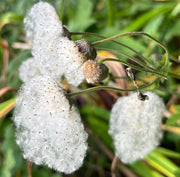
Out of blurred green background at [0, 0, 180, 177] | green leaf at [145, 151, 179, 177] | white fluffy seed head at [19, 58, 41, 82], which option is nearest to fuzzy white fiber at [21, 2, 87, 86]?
white fluffy seed head at [19, 58, 41, 82]

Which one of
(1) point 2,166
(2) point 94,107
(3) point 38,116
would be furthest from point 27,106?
(2) point 94,107

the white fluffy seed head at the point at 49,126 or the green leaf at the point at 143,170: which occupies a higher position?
the white fluffy seed head at the point at 49,126

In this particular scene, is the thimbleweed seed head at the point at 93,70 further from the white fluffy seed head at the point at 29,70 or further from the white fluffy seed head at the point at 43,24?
the white fluffy seed head at the point at 29,70

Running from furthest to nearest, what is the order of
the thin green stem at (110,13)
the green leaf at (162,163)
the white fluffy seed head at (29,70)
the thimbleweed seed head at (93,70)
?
the thin green stem at (110,13) < the green leaf at (162,163) < the white fluffy seed head at (29,70) < the thimbleweed seed head at (93,70)

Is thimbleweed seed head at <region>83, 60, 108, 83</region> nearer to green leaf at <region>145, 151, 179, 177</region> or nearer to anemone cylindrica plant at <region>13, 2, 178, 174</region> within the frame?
anemone cylindrica plant at <region>13, 2, 178, 174</region>

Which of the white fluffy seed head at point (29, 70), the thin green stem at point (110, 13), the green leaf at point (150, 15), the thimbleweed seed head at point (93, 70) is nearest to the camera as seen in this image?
the thimbleweed seed head at point (93, 70)

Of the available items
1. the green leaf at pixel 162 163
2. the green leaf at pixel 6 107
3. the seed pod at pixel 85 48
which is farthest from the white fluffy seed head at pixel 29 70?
the green leaf at pixel 162 163

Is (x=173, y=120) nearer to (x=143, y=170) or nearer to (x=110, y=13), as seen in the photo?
(x=143, y=170)

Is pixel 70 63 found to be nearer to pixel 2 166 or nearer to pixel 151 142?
pixel 151 142
